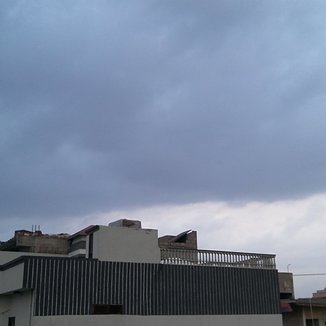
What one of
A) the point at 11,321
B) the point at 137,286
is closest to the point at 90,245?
the point at 137,286

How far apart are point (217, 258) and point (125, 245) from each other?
15.4 feet

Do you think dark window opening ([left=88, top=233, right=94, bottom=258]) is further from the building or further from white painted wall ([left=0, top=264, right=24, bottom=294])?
white painted wall ([left=0, top=264, right=24, bottom=294])

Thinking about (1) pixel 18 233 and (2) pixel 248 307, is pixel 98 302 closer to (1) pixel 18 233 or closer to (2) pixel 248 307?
(2) pixel 248 307

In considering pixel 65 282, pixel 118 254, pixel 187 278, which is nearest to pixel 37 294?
pixel 65 282

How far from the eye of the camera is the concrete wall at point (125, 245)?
76.3 ft

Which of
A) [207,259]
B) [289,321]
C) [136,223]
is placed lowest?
[289,321]

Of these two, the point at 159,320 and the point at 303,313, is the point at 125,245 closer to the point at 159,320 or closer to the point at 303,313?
the point at 159,320

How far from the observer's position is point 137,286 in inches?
874

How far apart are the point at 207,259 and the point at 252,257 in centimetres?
291

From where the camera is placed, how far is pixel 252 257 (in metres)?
25.9

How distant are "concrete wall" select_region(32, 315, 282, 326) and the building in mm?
39

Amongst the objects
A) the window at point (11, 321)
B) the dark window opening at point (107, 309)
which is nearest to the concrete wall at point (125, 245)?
the dark window opening at point (107, 309)

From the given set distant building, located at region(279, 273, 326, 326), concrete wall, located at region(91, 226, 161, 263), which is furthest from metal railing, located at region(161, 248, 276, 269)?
distant building, located at region(279, 273, 326, 326)

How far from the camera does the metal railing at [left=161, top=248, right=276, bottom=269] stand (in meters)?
23.8
